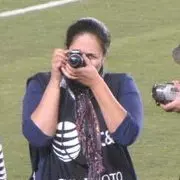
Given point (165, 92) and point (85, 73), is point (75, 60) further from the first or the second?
point (165, 92)

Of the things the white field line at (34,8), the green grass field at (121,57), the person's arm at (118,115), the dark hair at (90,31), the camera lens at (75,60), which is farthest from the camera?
the white field line at (34,8)

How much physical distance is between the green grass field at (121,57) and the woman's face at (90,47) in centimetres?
332

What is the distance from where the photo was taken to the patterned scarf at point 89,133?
4902mm

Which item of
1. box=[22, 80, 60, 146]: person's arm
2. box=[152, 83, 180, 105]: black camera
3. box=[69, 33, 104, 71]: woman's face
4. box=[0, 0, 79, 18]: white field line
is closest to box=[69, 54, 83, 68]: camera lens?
box=[69, 33, 104, 71]: woman's face

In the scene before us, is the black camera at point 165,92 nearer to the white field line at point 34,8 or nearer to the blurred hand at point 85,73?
the blurred hand at point 85,73

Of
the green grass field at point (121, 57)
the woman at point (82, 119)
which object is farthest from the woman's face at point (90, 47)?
the green grass field at point (121, 57)

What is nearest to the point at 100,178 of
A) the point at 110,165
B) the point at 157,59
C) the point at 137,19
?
the point at 110,165

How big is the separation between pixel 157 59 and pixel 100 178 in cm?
762

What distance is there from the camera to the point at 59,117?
16.3 feet

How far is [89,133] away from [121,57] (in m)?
7.59

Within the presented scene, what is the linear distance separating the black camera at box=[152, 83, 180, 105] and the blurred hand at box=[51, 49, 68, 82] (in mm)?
487

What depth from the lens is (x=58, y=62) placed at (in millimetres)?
4832

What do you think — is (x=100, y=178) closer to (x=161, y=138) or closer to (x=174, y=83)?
(x=174, y=83)

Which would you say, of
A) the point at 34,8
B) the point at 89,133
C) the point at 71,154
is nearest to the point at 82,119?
the point at 89,133
